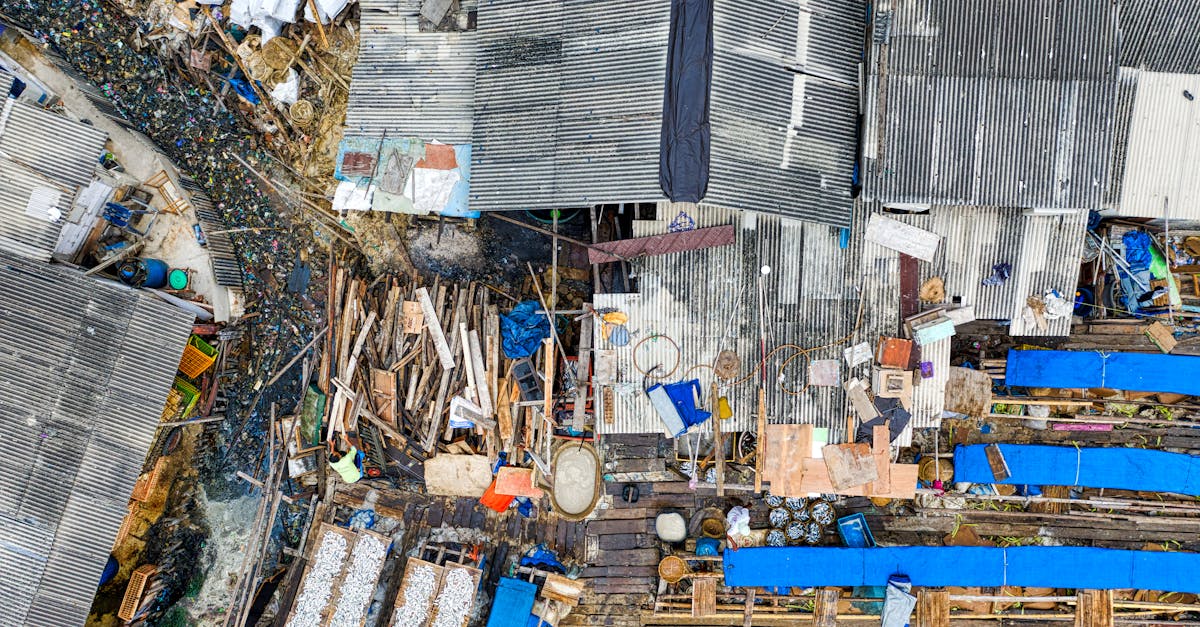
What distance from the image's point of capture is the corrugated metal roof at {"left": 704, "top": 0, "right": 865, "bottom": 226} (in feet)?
53.4

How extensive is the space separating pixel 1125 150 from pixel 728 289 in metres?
9.68

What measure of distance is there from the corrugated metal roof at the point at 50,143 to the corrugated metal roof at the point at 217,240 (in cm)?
251

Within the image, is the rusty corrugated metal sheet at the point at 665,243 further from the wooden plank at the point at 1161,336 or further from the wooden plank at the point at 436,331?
the wooden plank at the point at 1161,336

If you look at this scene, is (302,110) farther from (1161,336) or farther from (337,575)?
(1161,336)

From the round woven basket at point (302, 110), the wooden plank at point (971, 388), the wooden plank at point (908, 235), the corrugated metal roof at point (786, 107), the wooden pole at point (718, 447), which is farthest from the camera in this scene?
the round woven basket at point (302, 110)

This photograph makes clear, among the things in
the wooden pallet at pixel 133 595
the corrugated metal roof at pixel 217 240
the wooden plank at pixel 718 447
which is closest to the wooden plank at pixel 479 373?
the wooden plank at pixel 718 447

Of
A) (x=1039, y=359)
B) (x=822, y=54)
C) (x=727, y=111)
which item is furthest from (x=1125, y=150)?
(x=727, y=111)

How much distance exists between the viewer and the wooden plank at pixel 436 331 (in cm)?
1984

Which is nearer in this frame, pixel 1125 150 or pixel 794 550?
pixel 1125 150

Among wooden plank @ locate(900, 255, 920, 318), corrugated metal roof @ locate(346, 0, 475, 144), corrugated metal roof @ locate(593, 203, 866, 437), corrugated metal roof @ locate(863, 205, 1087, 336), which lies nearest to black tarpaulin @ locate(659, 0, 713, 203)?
corrugated metal roof @ locate(593, 203, 866, 437)

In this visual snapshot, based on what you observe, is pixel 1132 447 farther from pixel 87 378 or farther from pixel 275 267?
pixel 87 378

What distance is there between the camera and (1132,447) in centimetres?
1983

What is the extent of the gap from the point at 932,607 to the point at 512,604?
1135cm

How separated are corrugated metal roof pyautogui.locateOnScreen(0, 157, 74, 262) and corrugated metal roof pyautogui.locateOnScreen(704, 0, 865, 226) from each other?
17.0 metres
